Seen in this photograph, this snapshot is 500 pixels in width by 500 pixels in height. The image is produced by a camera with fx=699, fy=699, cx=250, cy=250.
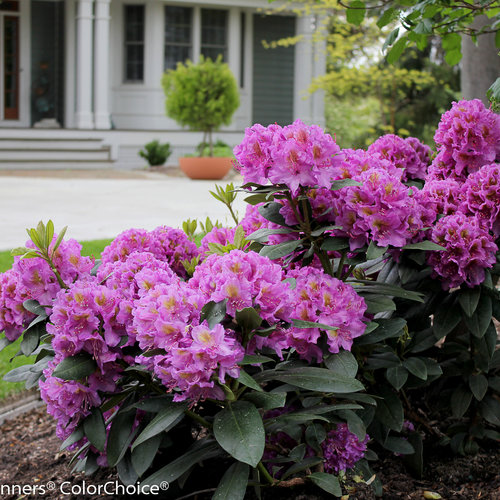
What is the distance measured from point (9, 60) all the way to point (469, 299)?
55.2 feet

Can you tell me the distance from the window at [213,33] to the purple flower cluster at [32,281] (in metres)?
15.9

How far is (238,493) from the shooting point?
4.78 feet

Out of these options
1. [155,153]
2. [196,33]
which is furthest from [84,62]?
[196,33]

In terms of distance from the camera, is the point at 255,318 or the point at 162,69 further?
the point at 162,69

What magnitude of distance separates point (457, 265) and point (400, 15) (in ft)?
3.81

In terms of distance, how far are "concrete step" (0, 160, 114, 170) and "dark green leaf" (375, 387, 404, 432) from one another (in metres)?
13.6

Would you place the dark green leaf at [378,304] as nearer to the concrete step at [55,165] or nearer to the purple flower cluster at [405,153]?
the purple flower cluster at [405,153]

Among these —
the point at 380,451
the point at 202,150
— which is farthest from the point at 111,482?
the point at 202,150

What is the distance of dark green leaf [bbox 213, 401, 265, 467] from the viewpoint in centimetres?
133

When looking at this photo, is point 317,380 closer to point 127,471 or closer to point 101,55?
point 127,471

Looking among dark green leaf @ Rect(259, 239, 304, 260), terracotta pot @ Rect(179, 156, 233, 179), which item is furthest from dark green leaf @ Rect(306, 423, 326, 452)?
terracotta pot @ Rect(179, 156, 233, 179)

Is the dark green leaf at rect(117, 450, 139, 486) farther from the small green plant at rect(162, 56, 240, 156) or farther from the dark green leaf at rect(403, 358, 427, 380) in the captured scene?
the small green plant at rect(162, 56, 240, 156)

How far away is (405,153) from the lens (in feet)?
7.82

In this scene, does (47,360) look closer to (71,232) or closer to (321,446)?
(321,446)
